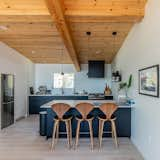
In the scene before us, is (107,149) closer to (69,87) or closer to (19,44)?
(19,44)

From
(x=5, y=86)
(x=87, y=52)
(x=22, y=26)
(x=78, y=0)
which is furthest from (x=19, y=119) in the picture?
(x=78, y=0)

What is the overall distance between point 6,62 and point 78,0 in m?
3.77

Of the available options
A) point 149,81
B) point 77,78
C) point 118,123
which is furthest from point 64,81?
point 149,81

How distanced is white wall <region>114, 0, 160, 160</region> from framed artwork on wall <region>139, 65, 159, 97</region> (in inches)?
3.7

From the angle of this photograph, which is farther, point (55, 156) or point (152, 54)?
point (55, 156)

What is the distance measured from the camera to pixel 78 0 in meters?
4.73

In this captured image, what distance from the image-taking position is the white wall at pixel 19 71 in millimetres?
7426

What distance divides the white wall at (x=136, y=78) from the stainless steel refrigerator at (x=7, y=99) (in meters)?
3.76

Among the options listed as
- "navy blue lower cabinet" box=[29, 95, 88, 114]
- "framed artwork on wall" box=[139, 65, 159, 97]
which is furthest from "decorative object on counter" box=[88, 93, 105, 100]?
"framed artwork on wall" box=[139, 65, 159, 97]

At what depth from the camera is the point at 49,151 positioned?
4.89m

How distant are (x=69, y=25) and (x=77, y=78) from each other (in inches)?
208

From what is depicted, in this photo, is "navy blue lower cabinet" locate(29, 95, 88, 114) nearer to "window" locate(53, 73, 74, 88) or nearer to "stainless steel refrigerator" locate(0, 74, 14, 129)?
"window" locate(53, 73, 74, 88)

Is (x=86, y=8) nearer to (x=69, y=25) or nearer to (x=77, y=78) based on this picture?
(x=69, y=25)

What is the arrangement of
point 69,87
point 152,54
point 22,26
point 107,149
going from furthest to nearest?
point 69,87 < point 22,26 < point 107,149 < point 152,54
